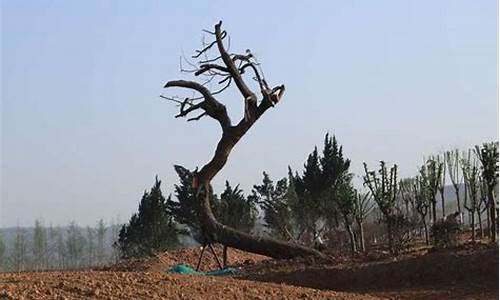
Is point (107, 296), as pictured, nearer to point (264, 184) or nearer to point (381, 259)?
point (381, 259)

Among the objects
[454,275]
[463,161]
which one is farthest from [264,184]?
[454,275]

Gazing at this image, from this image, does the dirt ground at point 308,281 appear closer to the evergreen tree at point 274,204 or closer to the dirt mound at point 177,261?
the dirt mound at point 177,261

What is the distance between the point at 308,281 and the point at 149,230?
19420mm

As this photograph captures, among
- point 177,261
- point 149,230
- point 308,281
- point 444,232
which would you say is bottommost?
point 308,281

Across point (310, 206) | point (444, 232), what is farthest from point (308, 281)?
point (310, 206)

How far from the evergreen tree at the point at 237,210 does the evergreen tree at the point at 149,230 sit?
236 centimetres

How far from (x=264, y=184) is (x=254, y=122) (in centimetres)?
1809

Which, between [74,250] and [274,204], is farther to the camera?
[74,250]

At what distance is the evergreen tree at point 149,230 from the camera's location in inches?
1195

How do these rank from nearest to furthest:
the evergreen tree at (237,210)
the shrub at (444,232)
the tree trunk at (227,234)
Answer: the tree trunk at (227,234)
the shrub at (444,232)
the evergreen tree at (237,210)

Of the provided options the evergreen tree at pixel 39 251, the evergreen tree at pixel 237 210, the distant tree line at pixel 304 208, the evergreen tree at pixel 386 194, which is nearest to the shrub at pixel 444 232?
the evergreen tree at pixel 386 194

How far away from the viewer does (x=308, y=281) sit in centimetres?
1162

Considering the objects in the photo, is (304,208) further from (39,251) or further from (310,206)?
(39,251)

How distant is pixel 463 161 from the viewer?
26.0 meters
